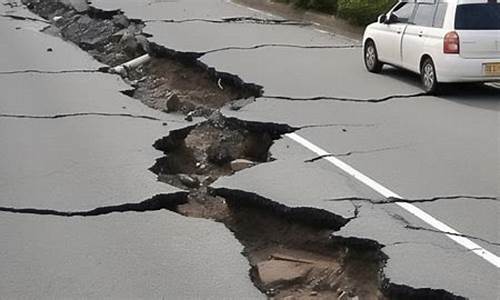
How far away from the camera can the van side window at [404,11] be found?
44.5ft

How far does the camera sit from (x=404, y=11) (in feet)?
45.2

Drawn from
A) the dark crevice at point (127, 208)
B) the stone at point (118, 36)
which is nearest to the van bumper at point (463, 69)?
the dark crevice at point (127, 208)

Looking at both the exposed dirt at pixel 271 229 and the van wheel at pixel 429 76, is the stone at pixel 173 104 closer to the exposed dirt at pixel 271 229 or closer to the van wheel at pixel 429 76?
the exposed dirt at pixel 271 229

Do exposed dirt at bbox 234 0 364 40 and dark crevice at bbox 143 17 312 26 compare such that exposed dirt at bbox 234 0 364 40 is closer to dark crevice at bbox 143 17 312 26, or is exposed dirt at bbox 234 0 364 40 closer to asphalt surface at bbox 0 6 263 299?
dark crevice at bbox 143 17 312 26

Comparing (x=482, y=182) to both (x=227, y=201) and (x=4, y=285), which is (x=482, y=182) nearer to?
(x=227, y=201)

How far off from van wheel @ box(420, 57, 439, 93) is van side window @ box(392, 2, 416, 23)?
3.94ft

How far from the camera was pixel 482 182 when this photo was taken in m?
7.82

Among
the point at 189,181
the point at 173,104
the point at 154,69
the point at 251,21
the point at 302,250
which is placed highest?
the point at 302,250

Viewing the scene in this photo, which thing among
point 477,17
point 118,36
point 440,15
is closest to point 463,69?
point 477,17

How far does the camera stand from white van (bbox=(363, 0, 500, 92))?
39.2 ft

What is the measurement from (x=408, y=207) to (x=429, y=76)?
5.77 meters

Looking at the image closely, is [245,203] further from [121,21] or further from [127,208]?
[121,21]

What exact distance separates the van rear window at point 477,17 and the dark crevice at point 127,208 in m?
6.36

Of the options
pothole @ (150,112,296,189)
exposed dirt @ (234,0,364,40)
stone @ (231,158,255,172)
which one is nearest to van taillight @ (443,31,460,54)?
pothole @ (150,112,296,189)
